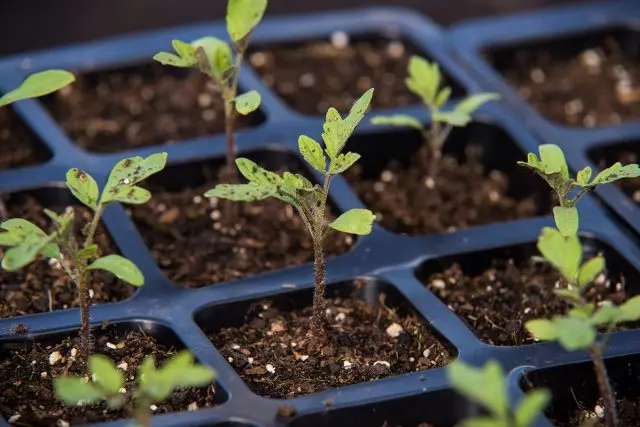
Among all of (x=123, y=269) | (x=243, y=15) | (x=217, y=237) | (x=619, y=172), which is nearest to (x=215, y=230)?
(x=217, y=237)

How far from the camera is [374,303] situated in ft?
4.52

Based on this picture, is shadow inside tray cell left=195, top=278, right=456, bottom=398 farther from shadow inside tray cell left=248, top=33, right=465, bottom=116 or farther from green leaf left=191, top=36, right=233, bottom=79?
shadow inside tray cell left=248, top=33, right=465, bottom=116

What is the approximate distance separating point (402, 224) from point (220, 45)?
0.36 meters

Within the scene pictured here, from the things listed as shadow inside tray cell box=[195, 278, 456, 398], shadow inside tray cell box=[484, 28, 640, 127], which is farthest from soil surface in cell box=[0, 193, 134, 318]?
shadow inside tray cell box=[484, 28, 640, 127]

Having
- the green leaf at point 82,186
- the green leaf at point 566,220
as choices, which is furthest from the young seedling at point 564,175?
the green leaf at point 82,186

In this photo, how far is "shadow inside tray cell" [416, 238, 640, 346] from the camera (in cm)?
136

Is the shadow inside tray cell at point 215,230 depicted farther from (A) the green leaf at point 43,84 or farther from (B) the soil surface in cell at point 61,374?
(A) the green leaf at point 43,84

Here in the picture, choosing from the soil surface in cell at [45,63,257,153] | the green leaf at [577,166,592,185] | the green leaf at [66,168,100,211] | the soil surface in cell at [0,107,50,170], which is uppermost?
the soil surface in cell at [45,63,257,153]

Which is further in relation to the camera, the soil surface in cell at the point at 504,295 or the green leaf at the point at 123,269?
the soil surface in cell at the point at 504,295

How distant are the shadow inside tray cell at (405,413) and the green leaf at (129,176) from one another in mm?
274

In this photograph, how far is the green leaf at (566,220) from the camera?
115cm

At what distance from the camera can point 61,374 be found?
1.21 metres

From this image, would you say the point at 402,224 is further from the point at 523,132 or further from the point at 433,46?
the point at 433,46

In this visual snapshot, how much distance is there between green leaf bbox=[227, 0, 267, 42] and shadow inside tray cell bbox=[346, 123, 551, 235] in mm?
342
